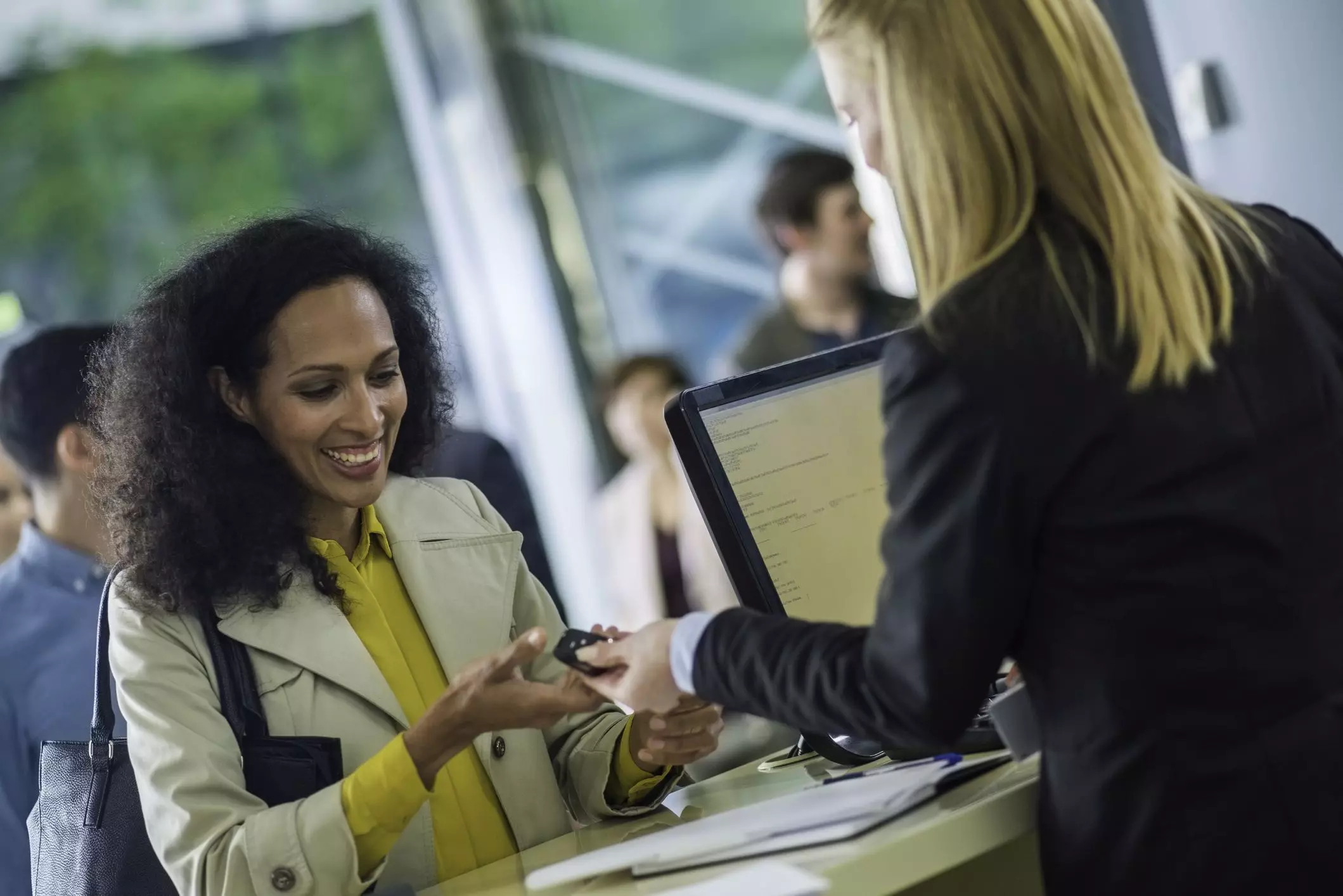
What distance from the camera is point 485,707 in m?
1.59

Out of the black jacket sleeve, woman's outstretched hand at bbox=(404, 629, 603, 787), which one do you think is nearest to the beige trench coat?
woman's outstretched hand at bbox=(404, 629, 603, 787)

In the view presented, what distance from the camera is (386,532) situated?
1.95m

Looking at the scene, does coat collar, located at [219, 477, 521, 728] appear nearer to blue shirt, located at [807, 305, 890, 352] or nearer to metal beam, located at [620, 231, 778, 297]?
blue shirt, located at [807, 305, 890, 352]

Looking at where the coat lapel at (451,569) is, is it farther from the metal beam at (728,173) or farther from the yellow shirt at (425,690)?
the metal beam at (728,173)

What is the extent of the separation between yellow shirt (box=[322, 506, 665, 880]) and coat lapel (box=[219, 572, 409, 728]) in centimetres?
4

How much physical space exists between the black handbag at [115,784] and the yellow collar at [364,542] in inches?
7.2

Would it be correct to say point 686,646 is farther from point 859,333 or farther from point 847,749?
point 859,333

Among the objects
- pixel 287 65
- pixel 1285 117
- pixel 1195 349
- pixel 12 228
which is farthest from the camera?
pixel 287 65

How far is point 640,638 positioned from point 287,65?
5067 mm

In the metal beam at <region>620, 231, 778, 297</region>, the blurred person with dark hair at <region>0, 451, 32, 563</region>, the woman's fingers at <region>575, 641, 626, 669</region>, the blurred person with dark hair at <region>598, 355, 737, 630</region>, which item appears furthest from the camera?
the metal beam at <region>620, 231, 778, 297</region>

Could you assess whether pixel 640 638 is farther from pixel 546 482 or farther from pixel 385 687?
pixel 546 482

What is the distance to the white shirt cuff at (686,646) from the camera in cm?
146

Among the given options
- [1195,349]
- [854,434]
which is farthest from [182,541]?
[1195,349]

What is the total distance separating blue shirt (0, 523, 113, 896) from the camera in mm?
2525
